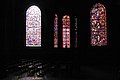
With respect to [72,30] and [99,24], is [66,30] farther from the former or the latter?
[99,24]

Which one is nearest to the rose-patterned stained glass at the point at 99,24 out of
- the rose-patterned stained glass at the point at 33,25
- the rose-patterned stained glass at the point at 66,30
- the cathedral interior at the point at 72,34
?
the cathedral interior at the point at 72,34

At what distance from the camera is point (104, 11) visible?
21.4 m

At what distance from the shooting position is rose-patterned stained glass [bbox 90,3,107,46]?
21.3 metres

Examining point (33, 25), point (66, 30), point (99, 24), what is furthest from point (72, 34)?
point (33, 25)

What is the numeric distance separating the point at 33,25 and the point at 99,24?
5393 mm

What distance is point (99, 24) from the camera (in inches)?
848

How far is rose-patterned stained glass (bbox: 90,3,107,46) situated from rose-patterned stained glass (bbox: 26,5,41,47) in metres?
4.31

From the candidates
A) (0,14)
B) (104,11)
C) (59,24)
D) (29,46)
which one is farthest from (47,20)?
(0,14)

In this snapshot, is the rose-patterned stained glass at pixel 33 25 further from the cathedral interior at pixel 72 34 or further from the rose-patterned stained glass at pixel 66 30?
the rose-patterned stained glass at pixel 66 30

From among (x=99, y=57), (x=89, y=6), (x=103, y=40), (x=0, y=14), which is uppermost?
(x=89, y=6)

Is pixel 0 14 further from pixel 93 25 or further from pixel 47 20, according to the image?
pixel 93 25

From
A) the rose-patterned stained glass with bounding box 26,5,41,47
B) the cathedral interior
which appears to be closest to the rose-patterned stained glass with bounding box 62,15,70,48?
the cathedral interior

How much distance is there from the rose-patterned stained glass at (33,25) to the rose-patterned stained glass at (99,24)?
4.31 m

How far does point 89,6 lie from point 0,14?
8376 millimetres
